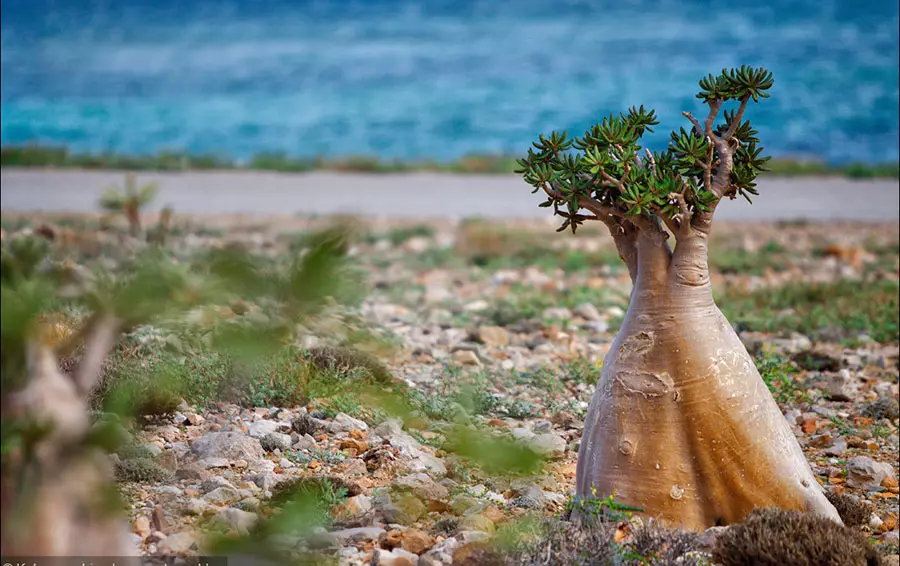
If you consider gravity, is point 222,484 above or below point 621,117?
below

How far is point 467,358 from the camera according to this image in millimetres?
5746

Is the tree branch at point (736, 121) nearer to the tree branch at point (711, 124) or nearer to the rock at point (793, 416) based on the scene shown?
the tree branch at point (711, 124)

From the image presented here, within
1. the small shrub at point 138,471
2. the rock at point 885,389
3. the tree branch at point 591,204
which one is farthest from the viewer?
the rock at point 885,389

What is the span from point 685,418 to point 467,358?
100 inches

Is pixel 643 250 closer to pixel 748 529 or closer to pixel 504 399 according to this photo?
pixel 748 529

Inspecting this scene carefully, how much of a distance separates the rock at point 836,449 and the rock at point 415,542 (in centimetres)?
232

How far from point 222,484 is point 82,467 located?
1.73 meters

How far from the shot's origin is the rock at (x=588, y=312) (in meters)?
7.31

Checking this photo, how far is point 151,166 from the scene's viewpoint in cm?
1462

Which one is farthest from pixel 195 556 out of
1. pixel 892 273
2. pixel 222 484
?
pixel 892 273

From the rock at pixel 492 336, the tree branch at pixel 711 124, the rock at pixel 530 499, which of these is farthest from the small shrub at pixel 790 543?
the rock at pixel 492 336

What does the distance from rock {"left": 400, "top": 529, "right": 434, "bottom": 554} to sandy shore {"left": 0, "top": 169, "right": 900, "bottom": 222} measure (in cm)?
864

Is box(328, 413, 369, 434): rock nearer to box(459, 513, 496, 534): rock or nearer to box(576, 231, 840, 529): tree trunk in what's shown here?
box(459, 513, 496, 534): rock

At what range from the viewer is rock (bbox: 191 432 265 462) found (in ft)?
12.4
